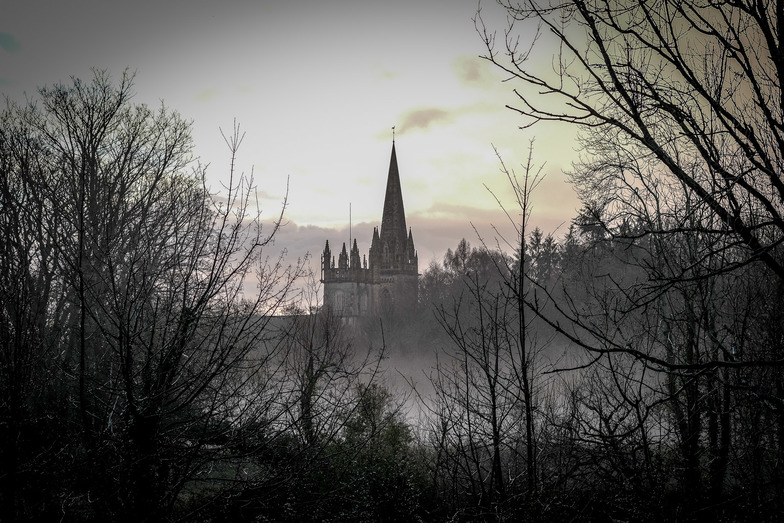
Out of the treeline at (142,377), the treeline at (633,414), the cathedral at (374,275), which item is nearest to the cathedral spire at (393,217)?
the cathedral at (374,275)

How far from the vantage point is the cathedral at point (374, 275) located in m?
60.1

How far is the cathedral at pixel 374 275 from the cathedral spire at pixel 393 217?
0.13 m

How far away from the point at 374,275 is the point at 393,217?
838 centimetres

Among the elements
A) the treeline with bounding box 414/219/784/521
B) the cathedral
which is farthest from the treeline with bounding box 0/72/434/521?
the cathedral

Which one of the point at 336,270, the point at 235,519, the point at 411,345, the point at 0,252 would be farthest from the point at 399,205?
the point at 0,252

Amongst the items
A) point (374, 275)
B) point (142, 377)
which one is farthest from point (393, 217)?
point (142, 377)

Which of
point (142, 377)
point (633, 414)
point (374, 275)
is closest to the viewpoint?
point (142, 377)

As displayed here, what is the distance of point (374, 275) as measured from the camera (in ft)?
201

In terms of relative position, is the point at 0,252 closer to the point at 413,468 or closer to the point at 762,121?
the point at 762,121

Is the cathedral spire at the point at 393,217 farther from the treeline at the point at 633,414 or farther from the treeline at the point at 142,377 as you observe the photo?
the treeline at the point at 633,414

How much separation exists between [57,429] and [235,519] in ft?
11.4

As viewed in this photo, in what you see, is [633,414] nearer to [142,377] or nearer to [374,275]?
[142,377]

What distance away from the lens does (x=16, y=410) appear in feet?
12.1

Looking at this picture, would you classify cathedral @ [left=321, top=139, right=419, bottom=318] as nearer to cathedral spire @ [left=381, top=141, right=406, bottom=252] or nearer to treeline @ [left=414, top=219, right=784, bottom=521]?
cathedral spire @ [left=381, top=141, right=406, bottom=252]
